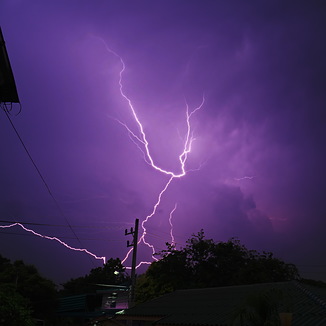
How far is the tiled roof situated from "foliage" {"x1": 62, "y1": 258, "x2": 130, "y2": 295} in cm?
3079

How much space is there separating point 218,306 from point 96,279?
45.3 m

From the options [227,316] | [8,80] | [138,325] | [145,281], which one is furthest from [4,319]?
[145,281]

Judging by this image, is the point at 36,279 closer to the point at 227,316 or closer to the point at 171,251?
the point at 171,251

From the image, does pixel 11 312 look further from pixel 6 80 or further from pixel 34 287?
pixel 34 287

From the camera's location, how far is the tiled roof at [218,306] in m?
10.5

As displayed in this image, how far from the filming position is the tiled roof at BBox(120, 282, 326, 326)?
Answer: 1048 centimetres

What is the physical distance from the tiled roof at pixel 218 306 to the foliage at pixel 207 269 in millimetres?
7771

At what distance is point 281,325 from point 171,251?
24.8m

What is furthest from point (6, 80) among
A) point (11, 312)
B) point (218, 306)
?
point (218, 306)

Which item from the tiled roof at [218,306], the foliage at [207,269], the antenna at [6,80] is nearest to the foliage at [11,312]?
the antenna at [6,80]

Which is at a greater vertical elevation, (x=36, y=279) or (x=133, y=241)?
(x=36, y=279)

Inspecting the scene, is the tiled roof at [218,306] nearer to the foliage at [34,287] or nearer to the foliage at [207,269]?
the foliage at [207,269]

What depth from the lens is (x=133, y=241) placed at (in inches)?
777

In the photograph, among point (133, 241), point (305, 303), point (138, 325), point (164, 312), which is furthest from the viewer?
point (133, 241)
